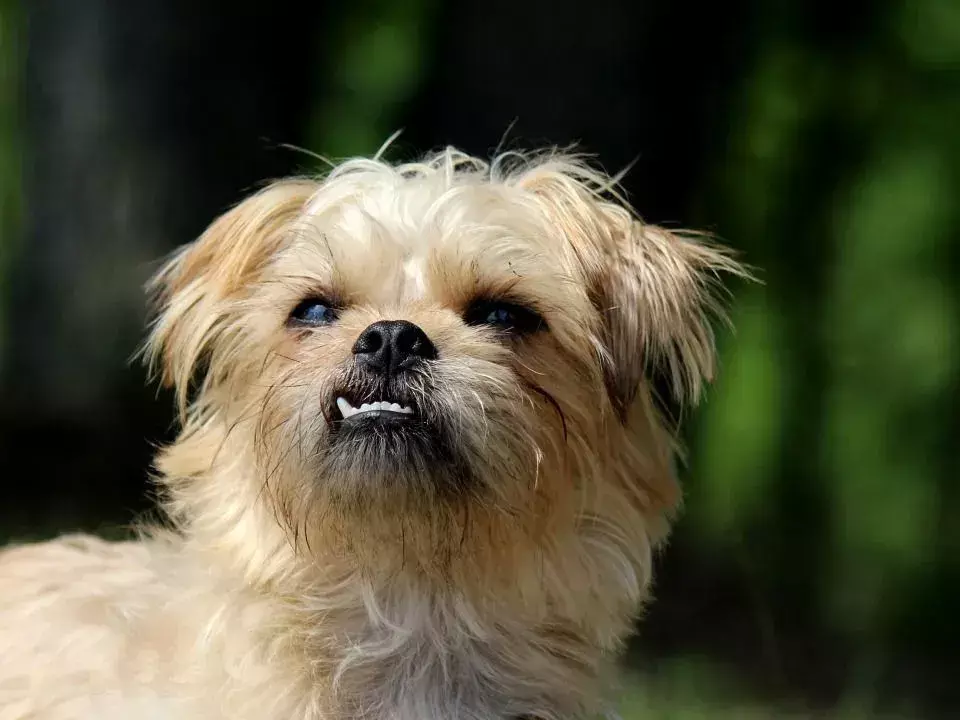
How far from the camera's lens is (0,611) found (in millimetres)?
2465

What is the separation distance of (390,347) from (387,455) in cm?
20

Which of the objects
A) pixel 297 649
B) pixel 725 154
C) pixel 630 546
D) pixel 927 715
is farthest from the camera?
pixel 725 154

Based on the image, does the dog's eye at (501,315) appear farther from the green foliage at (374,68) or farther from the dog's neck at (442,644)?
the green foliage at (374,68)

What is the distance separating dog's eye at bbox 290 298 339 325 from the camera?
2.27 m

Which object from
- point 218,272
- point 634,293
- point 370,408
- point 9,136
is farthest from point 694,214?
point 370,408

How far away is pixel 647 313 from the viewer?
226cm

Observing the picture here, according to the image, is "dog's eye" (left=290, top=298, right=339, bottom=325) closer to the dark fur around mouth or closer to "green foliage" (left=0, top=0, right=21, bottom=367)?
the dark fur around mouth

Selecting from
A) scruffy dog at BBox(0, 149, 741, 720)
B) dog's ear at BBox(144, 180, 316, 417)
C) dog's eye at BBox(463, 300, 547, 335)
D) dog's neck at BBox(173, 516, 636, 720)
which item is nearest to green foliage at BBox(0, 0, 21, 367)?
dog's ear at BBox(144, 180, 316, 417)

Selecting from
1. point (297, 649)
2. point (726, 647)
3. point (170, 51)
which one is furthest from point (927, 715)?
point (170, 51)

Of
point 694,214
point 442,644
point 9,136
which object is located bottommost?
point 442,644

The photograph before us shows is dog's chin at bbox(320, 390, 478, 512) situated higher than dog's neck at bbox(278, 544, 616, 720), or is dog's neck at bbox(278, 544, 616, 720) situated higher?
dog's chin at bbox(320, 390, 478, 512)

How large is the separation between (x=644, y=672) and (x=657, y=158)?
91.4 inches

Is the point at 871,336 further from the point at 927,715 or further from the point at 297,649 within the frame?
the point at 297,649

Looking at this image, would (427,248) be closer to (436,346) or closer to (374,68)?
(436,346)
